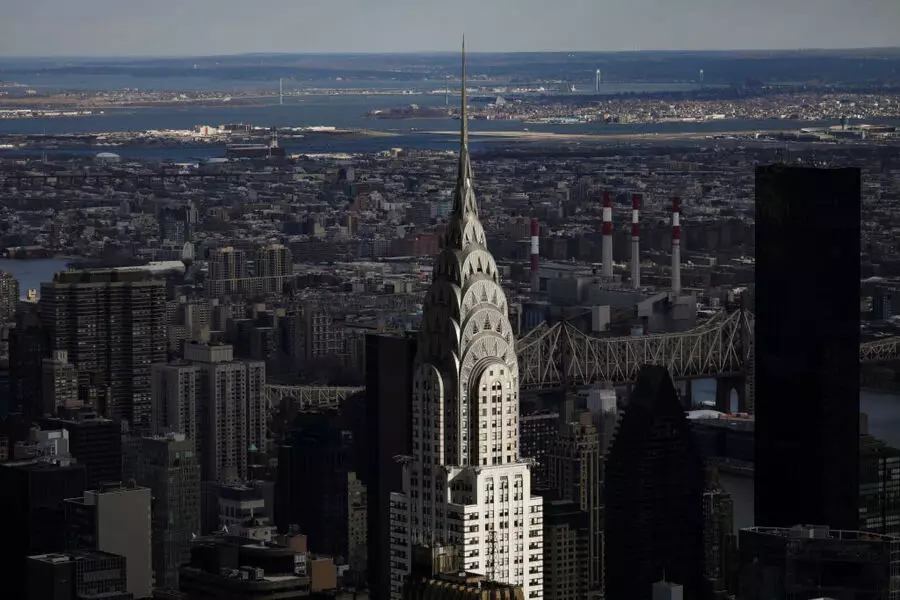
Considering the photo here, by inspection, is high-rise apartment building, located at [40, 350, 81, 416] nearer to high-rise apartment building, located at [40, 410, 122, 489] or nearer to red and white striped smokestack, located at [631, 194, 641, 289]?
high-rise apartment building, located at [40, 410, 122, 489]

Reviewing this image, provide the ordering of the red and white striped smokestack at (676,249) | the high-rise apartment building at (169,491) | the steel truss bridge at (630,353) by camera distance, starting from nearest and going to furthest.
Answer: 1. the high-rise apartment building at (169,491)
2. the steel truss bridge at (630,353)
3. the red and white striped smokestack at (676,249)

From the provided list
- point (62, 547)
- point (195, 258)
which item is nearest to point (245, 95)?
point (195, 258)

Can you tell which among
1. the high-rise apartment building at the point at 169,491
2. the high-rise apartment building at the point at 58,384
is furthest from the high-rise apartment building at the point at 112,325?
the high-rise apartment building at the point at 169,491

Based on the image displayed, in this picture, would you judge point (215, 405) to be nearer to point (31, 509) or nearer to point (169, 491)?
point (169, 491)

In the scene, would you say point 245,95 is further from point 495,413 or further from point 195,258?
point 495,413

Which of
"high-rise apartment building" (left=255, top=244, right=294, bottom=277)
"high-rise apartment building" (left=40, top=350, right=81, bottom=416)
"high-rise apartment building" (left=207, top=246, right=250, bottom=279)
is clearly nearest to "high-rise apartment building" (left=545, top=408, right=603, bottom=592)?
"high-rise apartment building" (left=40, top=350, right=81, bottom=416)

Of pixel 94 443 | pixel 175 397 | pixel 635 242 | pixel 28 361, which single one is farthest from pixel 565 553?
pixel 635 242

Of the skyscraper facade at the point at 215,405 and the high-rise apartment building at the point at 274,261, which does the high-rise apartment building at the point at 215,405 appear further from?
the high-rise apartment building at the point at 274,261
